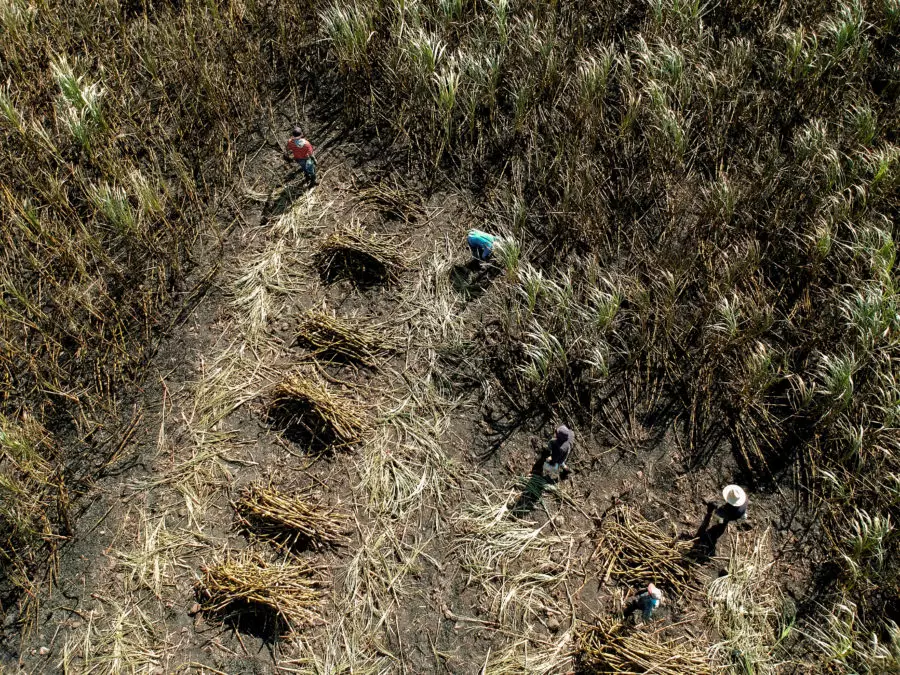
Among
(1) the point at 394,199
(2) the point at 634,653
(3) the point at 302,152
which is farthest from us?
(1) the point at 394,199

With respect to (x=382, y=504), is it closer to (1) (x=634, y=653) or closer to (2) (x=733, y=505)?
(1) (x=634, y=653)

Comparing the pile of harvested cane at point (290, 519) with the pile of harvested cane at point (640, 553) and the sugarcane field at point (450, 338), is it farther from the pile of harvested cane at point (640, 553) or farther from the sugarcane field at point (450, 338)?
the pile of harvested cane at point (640, 553)

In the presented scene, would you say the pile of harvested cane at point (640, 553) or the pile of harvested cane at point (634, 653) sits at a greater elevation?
the pile of harvested cane at point (640, 553)

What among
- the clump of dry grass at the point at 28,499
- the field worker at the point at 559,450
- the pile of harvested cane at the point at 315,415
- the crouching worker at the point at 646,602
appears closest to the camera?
the crouching worker at the point at 646,602

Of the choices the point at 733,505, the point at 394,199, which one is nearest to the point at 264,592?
the point at 733,505

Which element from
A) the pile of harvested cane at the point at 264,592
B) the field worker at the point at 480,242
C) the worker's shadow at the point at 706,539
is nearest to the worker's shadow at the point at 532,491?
the worker's shadow at the point at 706,539

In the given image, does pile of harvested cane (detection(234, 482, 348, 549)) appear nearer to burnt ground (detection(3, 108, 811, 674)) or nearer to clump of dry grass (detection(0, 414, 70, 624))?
burnt ground (detection(3, 108, 811, 674))
